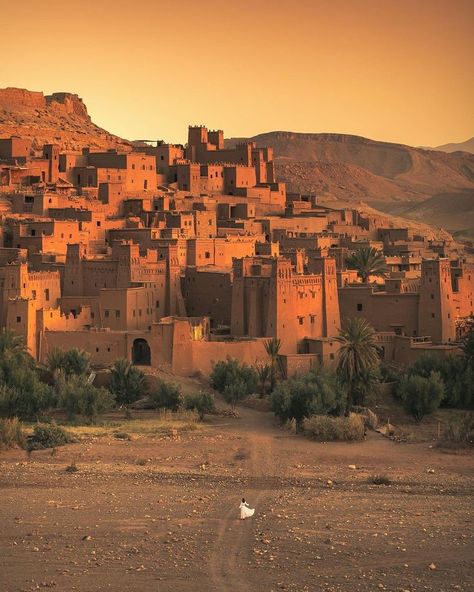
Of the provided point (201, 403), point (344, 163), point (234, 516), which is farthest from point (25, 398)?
point (344, 163)

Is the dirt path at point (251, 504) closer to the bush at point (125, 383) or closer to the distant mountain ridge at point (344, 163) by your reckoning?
Answer: the bush at point (125, 383)

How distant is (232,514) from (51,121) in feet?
133

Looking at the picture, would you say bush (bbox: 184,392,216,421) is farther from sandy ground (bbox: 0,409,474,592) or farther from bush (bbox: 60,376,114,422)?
bush (bbox: 60,376,114,422)

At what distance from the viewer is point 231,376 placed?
32000mm

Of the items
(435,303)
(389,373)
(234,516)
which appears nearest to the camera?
(234,516)

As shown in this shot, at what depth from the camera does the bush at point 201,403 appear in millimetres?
31156

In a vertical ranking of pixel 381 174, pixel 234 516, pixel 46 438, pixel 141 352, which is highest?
pixel 381 174

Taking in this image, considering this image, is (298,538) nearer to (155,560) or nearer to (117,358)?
(155,560)

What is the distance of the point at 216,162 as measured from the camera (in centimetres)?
5169

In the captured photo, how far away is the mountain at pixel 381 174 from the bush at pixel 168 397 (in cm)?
3335

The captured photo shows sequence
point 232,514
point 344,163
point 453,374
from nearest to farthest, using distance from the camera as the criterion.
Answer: point 232,514 < point 453,374 < point 344,163

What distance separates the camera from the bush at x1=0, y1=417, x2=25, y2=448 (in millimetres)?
28047

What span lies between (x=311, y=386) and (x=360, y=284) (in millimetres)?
7349

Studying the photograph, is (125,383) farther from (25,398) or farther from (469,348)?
(469,348)
